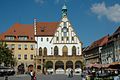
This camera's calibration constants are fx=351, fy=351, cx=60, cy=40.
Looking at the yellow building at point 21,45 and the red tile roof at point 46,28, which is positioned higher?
the red tile roof at point 46,28

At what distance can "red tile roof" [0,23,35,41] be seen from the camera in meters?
94.7

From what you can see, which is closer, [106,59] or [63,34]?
[106,59]

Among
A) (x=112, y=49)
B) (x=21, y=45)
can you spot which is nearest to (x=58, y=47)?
(x=21, y=45)

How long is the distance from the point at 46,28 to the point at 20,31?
7365 millimetres


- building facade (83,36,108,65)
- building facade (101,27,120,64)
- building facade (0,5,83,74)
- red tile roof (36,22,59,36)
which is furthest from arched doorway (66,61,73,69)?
red tile roof (36,22,59,36)

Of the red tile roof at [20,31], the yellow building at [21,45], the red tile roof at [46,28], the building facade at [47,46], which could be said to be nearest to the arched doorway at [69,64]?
the building facade at [47,46]

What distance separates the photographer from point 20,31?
96000 millimetres

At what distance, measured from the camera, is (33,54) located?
95.1m

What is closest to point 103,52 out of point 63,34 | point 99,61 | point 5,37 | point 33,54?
point 99,61

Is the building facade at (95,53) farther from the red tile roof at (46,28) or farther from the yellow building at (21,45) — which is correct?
the yellow building at (21,45)

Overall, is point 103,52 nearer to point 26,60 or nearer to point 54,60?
point 54,60

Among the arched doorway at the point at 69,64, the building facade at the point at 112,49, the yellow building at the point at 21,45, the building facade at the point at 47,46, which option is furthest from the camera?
the arched doorway at the point at 69,64

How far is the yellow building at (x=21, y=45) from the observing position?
94.1 metres

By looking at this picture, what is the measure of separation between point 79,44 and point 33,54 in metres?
12.9
